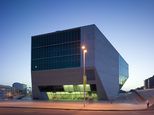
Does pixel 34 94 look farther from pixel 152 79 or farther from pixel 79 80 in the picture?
pixel 152 79

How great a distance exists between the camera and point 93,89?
2923 inches

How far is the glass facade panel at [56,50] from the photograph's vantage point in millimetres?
73975

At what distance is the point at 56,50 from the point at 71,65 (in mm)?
6641

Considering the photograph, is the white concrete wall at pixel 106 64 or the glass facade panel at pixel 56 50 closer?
the white concrete wall at pixel 106 64

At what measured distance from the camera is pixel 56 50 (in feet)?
254

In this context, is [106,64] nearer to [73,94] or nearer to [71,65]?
[71,65]

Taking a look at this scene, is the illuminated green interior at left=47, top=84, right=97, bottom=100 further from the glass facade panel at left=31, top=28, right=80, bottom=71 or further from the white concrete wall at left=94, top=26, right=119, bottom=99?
the glass facade panel at left=31, top=28, right=80, bottom=71

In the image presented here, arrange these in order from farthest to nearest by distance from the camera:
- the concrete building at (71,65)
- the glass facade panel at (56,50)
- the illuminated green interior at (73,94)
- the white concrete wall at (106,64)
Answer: the illuminated green interior at (73,94)
the glass facade panel at (56,50)
the white concrete wall at (106,64)
the concrete building at (71,65)

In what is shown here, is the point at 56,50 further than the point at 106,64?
No

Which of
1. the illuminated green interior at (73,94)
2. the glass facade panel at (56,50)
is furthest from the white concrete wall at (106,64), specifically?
the glass facade panel at (56,50)

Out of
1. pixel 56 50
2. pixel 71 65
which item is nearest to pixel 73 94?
pixel 71 65

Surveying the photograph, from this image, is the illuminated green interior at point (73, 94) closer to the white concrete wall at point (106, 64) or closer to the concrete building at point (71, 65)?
the concrete building at point (71, 65)

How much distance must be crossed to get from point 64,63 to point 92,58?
8.68 m

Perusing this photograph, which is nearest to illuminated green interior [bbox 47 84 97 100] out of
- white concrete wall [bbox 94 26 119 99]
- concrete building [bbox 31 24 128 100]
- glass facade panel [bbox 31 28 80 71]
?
concrete building [bbox 31 24 128 100]
